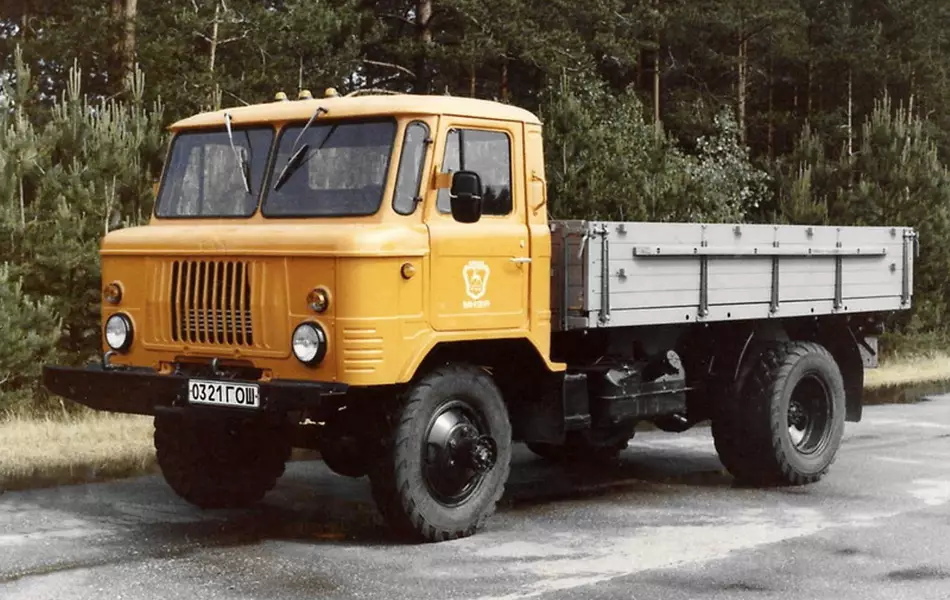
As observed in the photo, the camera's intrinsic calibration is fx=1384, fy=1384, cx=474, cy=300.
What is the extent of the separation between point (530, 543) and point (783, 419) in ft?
9.77

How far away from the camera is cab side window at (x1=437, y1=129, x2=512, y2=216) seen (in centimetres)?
822

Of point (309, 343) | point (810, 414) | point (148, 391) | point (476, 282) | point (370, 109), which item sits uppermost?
point (370, 109)

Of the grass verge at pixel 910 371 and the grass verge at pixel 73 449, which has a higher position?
the grass verge at pixel 73 449

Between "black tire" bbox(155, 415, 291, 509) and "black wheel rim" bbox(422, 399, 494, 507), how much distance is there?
1197 mm

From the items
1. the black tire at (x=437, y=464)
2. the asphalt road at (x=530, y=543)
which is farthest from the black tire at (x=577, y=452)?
the black tire at (x=437, y=464)

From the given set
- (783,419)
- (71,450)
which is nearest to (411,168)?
(783,419)

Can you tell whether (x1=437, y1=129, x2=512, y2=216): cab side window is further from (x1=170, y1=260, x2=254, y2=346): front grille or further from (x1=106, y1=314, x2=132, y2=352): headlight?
(x1=106, y1=314, x2=132, y2=352): headlight

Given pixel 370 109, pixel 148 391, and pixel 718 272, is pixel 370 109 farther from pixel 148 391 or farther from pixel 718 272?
pixel 718 272

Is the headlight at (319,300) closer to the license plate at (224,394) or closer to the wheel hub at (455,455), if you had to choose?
the license plate at (224,394)

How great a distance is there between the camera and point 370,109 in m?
8.12

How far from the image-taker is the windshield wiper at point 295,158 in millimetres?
8305

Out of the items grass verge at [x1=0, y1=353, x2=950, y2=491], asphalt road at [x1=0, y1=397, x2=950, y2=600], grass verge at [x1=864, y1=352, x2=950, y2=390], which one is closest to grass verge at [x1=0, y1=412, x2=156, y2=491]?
grass verge at [x1=0, y1=353, x2=950, y2=491]

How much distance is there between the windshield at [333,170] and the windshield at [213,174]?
160mm

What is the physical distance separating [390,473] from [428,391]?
51 centimetres
